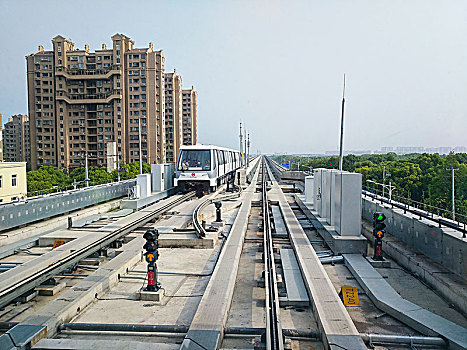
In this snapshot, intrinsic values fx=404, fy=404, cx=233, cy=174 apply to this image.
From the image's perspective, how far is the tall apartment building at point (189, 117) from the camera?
373ft

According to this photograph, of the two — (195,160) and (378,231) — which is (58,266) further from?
(195,160)

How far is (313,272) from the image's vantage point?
8.18 m

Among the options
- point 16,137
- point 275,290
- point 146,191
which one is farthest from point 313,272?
point 16,137

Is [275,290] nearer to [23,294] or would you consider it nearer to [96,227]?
[23,294]

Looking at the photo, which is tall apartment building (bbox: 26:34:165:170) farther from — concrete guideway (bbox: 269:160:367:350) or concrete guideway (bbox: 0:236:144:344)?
concrete guideway (bbox: 269:160:367:350)

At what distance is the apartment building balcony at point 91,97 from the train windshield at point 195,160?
49152mm

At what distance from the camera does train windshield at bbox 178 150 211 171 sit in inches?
894

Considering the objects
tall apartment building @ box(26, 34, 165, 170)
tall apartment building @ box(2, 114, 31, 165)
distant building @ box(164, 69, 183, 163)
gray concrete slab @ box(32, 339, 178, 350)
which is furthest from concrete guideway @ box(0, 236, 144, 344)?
tall apartment building @ box(2, 114, 31, 165)

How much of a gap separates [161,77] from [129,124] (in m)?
10.1

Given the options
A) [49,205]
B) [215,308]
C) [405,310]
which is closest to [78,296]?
[215,308]

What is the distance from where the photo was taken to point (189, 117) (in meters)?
115

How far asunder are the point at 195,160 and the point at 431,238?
15319mm

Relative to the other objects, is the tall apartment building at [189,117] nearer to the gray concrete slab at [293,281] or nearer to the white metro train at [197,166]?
the white metro train at [197,166]

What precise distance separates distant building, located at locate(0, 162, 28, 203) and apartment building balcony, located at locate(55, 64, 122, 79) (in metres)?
39.6
